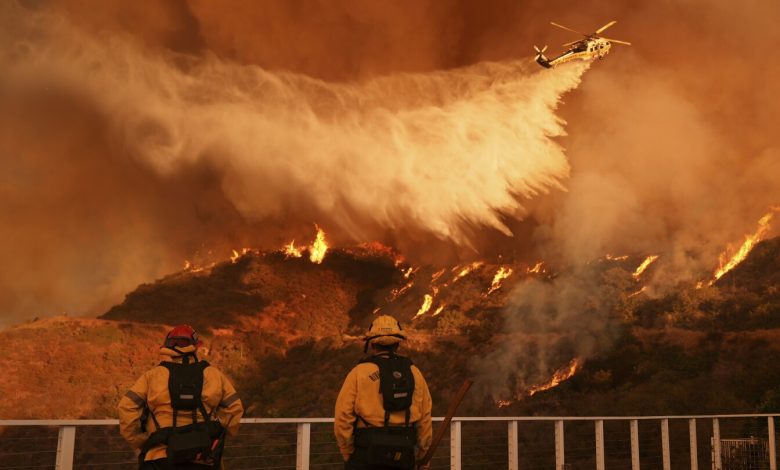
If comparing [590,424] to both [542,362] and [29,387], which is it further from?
[29,387]

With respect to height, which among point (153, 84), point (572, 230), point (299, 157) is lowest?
point (572, 230)

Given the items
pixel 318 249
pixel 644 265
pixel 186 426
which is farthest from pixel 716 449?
pixel 318 249

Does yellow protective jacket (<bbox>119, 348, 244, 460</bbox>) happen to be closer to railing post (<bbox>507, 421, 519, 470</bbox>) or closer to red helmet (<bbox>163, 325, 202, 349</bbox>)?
red helmet (<bbox>163, 325, 202, 349</bbox>)

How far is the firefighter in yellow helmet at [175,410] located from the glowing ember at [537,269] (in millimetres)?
56011

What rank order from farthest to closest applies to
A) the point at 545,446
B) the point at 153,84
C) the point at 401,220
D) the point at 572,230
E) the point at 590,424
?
the point at 401,220 → the point at 153,84 → the point at 572,230 → the point at 590,424 → the point at 545,446

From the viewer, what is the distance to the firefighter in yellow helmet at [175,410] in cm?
569

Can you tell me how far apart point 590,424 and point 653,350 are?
43.1 ft

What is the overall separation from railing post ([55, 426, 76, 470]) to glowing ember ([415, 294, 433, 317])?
200 ft

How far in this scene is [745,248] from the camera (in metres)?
52.8

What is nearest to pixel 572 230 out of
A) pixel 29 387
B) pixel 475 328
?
pixel 475 328

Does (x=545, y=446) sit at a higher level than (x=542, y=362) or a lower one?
lower

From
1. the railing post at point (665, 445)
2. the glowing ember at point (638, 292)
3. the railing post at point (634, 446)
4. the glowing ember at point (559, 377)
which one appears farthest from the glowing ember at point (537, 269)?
the railing post at point (634, 446)

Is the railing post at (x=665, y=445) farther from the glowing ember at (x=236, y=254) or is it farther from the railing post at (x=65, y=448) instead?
the glowing ember at (x=236, y=254)

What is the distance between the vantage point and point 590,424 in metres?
37.1
